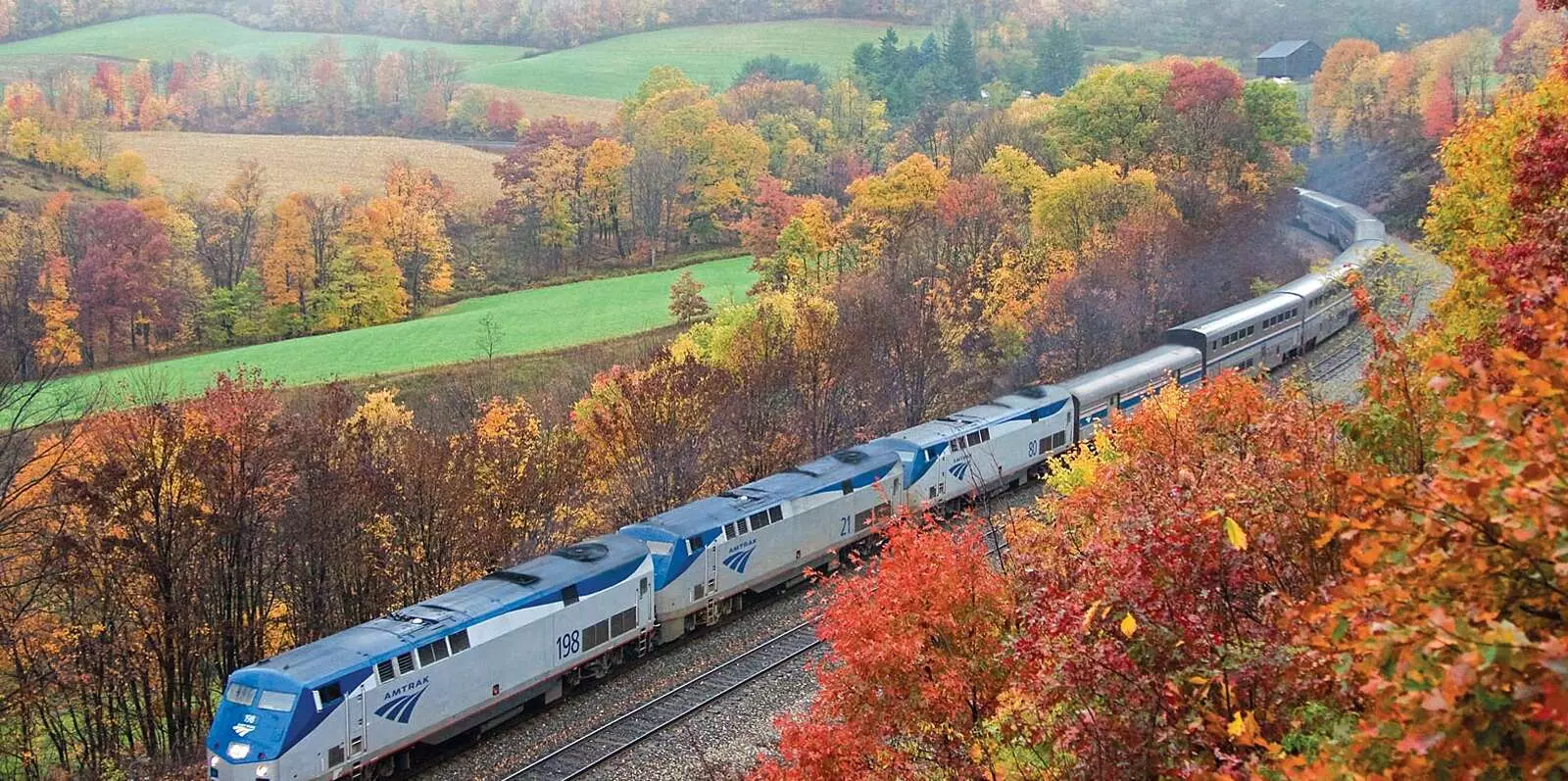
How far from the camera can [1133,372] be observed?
4800 cm

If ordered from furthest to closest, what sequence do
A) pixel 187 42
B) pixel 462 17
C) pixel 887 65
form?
pixel 462 17, pixel 187 42, pixel 887 65

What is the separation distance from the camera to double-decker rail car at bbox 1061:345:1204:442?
45688mm

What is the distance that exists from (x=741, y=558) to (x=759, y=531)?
3.11 feet

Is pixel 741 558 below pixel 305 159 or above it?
below

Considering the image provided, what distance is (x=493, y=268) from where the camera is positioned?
92.2 m

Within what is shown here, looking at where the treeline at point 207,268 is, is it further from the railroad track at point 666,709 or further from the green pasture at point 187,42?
the green pasture at point 187,42

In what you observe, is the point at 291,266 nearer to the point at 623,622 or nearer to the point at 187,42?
the point at 623,622

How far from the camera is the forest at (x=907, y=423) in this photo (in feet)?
30.0

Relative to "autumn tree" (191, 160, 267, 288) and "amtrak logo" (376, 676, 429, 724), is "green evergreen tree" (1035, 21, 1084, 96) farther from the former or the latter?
"amtrak logo" (376, 676, 429, 724)

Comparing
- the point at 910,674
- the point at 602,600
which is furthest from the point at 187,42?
the point at 910,674

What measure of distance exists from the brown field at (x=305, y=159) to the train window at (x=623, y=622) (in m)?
74.2

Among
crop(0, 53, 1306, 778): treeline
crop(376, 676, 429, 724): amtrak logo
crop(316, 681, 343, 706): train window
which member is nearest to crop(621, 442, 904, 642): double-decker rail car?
crop(0, 53, 1306, 778): treeline

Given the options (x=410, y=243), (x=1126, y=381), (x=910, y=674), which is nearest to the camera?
(x=910, y=674)

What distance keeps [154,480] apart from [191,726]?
21.0 feet
